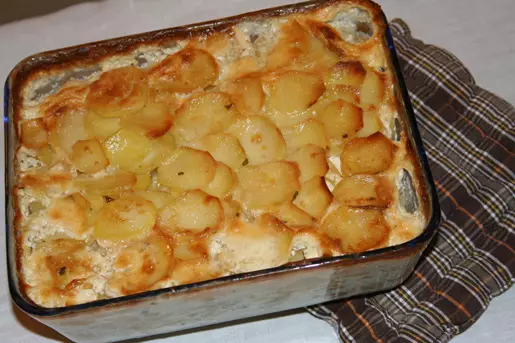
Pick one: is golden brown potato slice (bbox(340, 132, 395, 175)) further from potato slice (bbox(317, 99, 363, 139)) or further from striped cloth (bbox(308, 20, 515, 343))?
striped cloth (bbox(308, 20, 515, 343))

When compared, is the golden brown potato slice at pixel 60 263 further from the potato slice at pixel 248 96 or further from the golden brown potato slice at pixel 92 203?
the potato slice at pixel 248 96

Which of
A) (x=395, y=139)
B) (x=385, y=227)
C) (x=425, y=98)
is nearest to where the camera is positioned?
(x=385, y=227)

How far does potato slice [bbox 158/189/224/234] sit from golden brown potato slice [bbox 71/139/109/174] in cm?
21

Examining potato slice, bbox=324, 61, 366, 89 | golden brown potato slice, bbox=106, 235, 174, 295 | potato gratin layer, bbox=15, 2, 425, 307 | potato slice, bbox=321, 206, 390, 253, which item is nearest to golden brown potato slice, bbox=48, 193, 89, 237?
potato gratin layer, bbox=15, 2, 425, 307

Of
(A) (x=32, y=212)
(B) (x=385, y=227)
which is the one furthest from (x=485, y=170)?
(A) (x=32, y=212)

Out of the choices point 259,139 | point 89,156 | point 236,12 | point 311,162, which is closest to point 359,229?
point 311,162

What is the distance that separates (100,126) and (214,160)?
12.1 inches

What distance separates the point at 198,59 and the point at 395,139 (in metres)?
0.54

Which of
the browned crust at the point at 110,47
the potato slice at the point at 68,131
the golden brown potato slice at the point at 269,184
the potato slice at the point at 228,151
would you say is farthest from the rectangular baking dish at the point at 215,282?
the potato slice at the point at 228,151

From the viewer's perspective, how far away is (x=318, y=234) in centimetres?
165

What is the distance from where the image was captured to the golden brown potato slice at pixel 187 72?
1.83 m

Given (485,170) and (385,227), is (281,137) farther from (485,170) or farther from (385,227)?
(485,170)

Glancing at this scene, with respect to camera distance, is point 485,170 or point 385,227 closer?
point 385,227

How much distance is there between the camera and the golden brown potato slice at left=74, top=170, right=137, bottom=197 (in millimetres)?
1738
